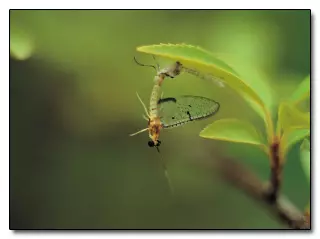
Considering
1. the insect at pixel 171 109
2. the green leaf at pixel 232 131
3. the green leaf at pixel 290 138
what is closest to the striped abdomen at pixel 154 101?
the insect at pixel 171 109

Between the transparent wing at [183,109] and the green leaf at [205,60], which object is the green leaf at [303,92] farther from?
the transparent wing at [183,109]

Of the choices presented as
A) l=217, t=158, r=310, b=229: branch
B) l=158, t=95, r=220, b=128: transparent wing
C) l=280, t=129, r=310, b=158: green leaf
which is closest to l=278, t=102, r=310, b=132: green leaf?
l=280, t=129, r=310, b=158: green leaf

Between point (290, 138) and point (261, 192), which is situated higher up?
point (290, 138)

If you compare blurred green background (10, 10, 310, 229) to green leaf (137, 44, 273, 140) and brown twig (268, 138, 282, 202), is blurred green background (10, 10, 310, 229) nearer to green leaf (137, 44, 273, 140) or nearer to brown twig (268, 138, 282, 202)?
brown twig (268, 138, 282, 202)

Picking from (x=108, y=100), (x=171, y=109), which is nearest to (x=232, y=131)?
(x=171, y=109)

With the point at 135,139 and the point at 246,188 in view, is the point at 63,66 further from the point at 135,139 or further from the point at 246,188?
the point at 246,188

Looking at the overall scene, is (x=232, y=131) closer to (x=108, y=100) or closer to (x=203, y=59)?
(x=203, y=59)
